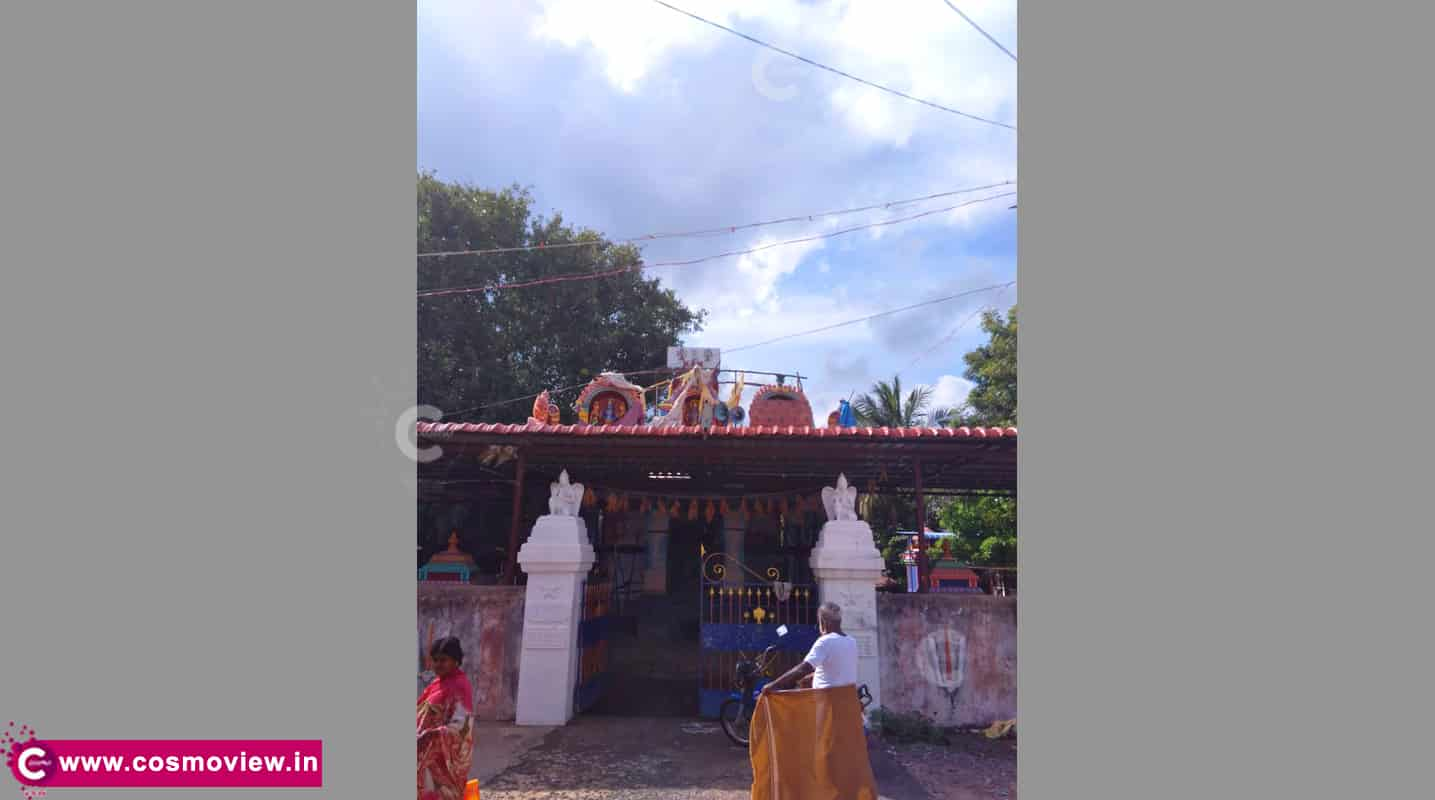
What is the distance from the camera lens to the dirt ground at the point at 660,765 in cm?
602

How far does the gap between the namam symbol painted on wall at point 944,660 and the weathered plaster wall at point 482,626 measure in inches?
164

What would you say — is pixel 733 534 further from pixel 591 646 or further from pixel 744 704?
pixel 744 704

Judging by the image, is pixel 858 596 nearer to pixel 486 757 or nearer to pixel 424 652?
pixel 486 757

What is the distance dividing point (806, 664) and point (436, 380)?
15275 mm

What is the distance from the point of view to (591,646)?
29.5 feet

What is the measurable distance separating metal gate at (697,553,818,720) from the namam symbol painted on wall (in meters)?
1.14

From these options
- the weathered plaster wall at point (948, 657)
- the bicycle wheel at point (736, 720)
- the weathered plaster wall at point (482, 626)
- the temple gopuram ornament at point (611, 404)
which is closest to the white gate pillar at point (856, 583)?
the weathered plaster wall at point (948, 657)

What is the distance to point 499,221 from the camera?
2025cm

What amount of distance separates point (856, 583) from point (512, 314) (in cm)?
1362

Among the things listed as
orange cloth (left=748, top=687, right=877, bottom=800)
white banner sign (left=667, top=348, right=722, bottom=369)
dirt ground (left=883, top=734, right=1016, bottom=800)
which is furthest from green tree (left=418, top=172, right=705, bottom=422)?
orange cloth (left=748, top=687, right=877, bottom=800)

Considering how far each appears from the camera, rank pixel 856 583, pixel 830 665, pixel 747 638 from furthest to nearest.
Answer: pixel 747 638
pixel 856 583
pixel 830 665

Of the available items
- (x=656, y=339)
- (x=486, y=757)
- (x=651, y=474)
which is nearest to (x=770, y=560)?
(x=651, y=474)

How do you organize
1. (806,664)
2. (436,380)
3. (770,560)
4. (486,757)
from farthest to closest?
(436,380)
(770,560)
(486,757)
(806,664)
